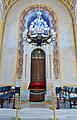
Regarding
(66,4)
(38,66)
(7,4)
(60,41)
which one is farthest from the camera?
(66,4)

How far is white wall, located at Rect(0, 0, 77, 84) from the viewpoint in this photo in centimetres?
Result: 1021

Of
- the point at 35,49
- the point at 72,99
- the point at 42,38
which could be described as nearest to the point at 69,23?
the point at 35,49

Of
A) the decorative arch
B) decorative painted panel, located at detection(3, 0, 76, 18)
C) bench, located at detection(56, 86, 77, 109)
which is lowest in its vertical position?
bench, located at detection(56, 86, 77, 109)

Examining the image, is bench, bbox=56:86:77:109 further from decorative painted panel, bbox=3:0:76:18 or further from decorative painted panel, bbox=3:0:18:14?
decorative painted panel, bbox=3:0:18:14

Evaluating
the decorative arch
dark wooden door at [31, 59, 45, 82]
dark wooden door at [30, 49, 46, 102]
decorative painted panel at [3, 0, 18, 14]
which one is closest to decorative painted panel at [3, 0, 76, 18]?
decorative painted panel at [3, 0, 18, 14]

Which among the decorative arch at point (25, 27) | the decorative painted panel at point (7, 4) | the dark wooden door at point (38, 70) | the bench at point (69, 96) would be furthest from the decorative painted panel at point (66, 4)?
the bench at point (69, 96)

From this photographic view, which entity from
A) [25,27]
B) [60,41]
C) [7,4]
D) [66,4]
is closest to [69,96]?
[60,41]

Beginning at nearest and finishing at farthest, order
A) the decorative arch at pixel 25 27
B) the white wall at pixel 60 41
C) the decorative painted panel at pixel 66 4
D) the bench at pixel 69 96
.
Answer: the bench at pixel 69 96 → the white wall at pixel 60 41 → the decorative arch at pixel 25 27 → the decorative painted panel at pixel 66 4

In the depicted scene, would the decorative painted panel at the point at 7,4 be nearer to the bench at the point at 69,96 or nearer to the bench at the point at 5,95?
the bench at the point at 5,95

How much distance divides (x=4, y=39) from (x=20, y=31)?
136 centimetres

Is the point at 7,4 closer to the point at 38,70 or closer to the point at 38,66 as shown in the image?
the point at 38,66

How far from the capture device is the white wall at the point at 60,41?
10211 millimetres

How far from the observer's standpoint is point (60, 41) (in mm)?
11000

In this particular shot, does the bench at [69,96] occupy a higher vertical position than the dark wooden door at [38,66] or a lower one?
lower
